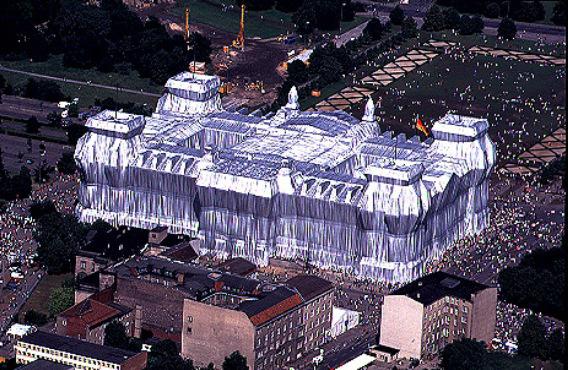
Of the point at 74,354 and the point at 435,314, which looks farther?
the point at 435,314

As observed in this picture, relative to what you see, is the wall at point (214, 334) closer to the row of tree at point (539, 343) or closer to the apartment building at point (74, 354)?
Result: the apartment building at point (74, 354)

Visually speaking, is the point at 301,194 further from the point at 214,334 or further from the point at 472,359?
the point at 472,359

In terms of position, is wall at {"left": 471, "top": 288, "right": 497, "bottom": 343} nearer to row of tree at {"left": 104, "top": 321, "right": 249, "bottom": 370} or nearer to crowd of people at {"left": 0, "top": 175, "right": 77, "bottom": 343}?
row of tree at {"left": 104, "top": 321, "right": 249, "bottom": 370}

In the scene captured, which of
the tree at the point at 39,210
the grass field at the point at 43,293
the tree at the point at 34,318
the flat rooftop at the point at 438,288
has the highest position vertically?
the flat rooftop at the point at 438,288

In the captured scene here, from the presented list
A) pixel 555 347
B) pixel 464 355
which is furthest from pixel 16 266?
pixel 555 347

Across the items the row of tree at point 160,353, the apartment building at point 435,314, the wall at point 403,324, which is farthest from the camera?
the apartment building at point 435,314

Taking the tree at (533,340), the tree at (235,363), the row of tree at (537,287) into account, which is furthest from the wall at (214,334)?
the row of tree at (537,287)

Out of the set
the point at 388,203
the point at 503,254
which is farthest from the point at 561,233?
the point at 388,203
